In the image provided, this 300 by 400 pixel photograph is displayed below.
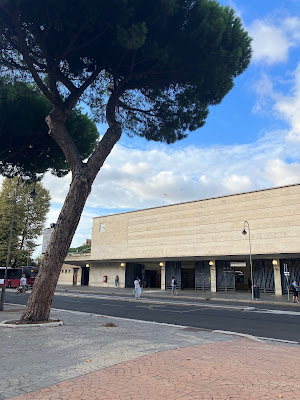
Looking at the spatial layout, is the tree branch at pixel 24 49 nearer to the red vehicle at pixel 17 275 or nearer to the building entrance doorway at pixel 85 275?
the red vehicle at pixel 17 275

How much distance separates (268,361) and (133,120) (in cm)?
1275

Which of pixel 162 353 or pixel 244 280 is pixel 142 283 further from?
pixel 162 353

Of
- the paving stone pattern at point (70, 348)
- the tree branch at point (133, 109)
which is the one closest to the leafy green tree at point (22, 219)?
the tree branch at point (133, 109)

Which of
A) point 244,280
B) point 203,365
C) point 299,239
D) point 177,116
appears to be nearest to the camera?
point 203,365

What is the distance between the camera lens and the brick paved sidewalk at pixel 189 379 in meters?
3.98

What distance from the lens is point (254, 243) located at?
2819cm

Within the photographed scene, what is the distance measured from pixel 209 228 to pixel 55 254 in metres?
22.9

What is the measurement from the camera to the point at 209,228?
31344 mm

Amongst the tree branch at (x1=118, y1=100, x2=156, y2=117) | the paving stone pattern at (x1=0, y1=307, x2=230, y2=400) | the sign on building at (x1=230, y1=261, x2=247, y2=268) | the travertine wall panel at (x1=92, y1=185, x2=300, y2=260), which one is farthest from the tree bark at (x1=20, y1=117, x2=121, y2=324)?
the sign on building at (x1=230, y1=261, x2=247, y2=268)

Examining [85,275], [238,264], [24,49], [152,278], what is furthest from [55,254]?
[85,275]

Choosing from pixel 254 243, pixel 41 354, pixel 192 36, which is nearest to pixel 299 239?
pixel 254 243

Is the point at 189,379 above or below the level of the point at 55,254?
below

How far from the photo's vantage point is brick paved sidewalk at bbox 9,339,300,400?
13.1 feet

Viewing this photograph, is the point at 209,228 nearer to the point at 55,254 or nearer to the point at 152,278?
the point at 152,278
